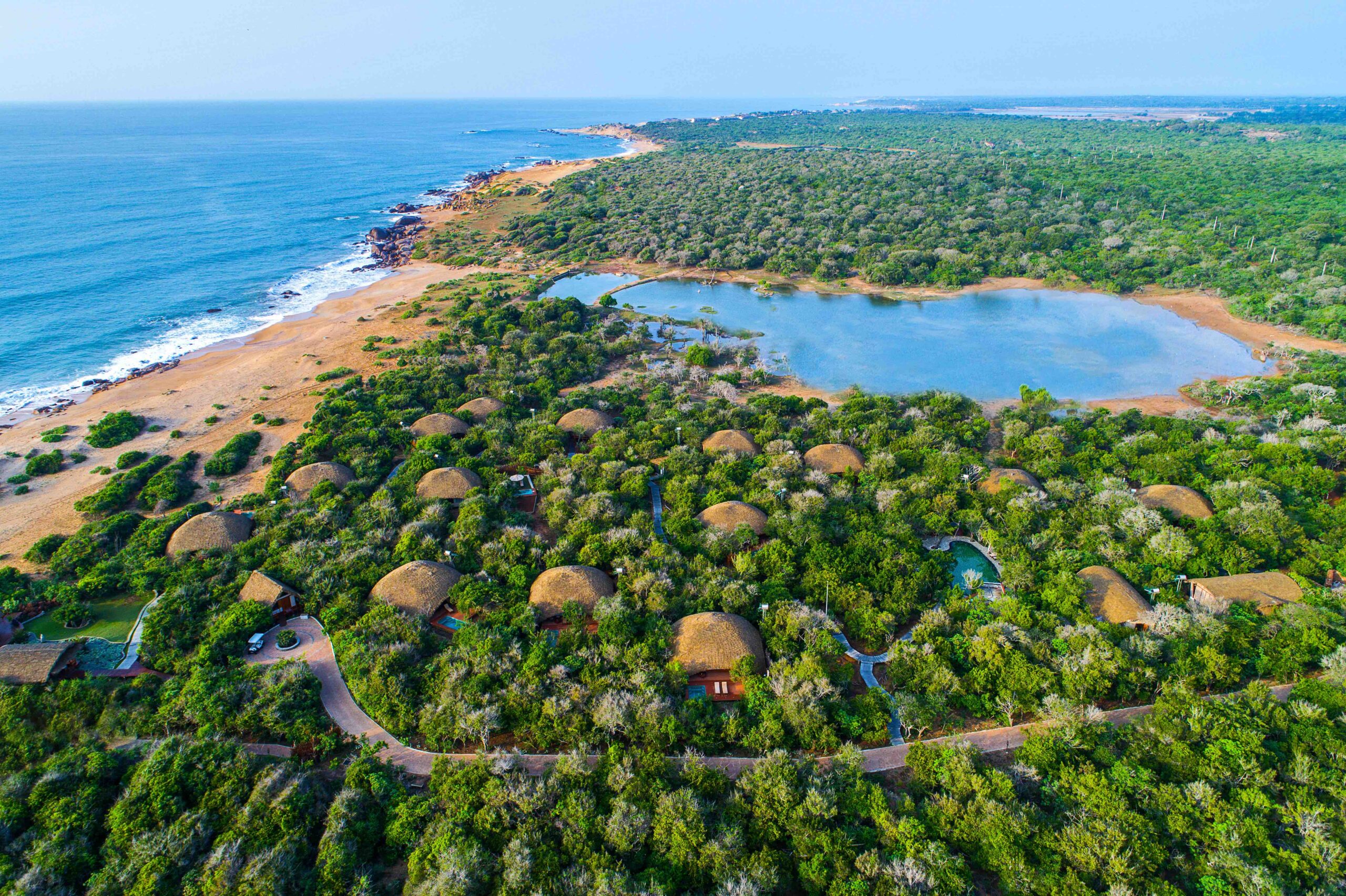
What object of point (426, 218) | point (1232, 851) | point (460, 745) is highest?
point (426, 218)

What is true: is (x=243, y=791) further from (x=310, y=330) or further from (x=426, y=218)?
(x=426, y=218)

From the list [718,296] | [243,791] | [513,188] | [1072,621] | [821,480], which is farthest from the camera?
[513,188]

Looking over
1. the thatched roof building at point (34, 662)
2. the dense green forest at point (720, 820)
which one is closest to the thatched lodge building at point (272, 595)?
the thatched roof building at point (34, 662)

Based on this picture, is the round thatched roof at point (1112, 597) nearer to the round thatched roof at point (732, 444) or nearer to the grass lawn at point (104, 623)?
the round thatched roof at point (732, 444)

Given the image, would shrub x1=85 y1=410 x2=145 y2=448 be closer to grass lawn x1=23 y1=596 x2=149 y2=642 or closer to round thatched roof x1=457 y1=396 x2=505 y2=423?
grass lawn x1=23 y1=596 x2=149 y2=642

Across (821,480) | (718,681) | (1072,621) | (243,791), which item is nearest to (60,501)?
(243,791)

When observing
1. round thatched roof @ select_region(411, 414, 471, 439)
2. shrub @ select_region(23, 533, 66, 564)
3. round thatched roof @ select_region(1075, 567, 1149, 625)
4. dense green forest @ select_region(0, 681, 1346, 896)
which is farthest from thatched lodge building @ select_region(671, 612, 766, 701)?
shrub @ select_region(23, 533, 66, 564)
